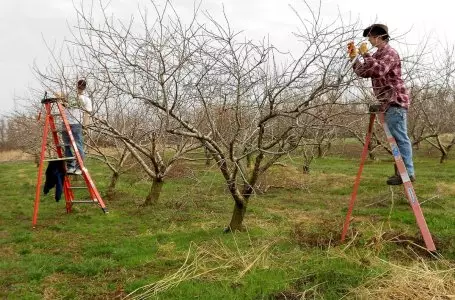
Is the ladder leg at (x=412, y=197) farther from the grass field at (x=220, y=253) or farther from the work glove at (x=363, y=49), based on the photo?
the work glove at (x=363, y=49)

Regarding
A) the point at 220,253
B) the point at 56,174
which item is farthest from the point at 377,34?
the point at 56,174

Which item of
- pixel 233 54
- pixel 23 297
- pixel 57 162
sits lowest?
pixel 23 297

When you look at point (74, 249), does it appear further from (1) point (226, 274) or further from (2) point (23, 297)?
(1) point (226, 274)

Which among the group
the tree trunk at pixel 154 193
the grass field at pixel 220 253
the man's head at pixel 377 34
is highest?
the man's head at pixel 377 34

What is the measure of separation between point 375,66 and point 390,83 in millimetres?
363

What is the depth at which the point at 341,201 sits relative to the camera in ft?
35.0

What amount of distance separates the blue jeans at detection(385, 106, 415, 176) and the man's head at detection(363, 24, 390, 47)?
0.67 meters

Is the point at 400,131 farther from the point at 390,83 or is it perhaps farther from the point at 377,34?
the point at 377,34

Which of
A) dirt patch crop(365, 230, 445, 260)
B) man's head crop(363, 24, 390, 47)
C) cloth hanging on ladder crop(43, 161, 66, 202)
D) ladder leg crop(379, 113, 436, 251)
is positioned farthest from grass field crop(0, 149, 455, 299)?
man's head crop(363, 24, 390, 47)

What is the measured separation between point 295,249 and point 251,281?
3.53 feet

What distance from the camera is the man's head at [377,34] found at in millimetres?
4684

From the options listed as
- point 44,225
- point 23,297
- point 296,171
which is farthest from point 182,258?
point 296,171

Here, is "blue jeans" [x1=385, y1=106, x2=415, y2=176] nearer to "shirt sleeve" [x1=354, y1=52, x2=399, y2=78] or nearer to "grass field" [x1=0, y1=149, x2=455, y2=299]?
"shirt sleeve" [x1=354, y1=52, x2=399, y2=78]

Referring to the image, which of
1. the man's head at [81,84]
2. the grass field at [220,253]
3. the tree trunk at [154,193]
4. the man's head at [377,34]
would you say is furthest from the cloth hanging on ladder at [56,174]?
the man's head at [377,34]
